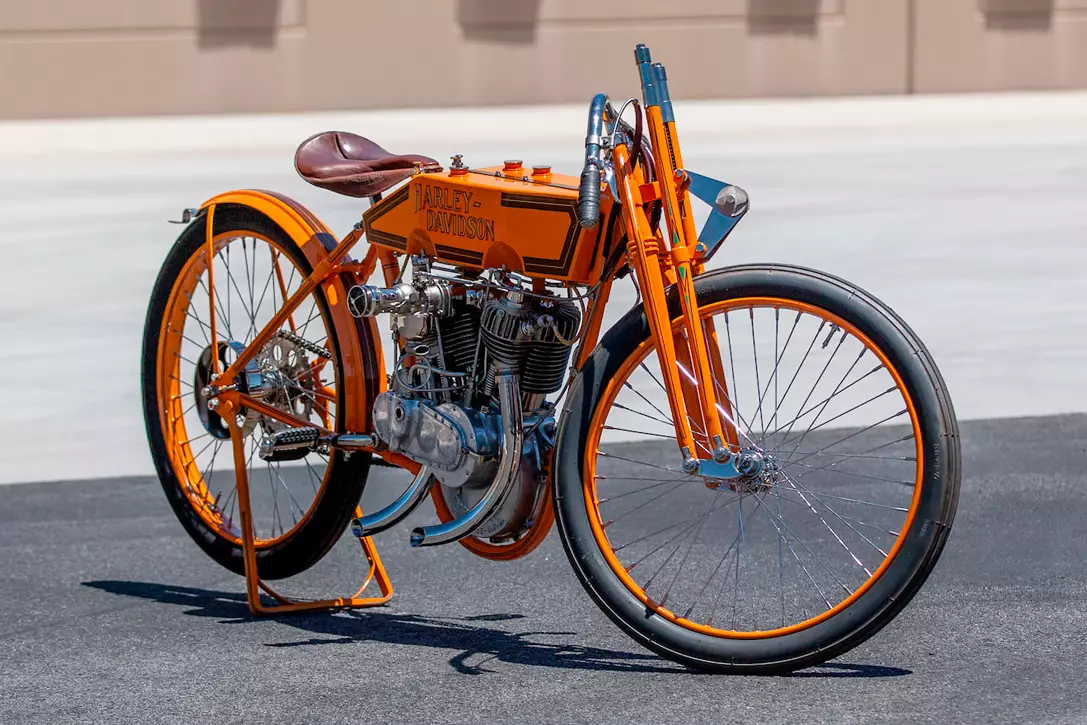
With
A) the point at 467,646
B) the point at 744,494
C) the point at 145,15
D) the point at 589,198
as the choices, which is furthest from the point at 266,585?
the point at 145,15

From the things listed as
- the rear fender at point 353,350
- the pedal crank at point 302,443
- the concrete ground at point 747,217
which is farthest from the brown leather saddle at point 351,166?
the concrete ground at point 747,217

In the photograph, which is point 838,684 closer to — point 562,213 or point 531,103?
point 562,213

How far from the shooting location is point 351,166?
182 inches

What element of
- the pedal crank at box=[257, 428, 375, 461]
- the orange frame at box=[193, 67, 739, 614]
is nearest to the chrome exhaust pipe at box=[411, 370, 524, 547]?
the orange frame at box=[193, 67, 739, 614]

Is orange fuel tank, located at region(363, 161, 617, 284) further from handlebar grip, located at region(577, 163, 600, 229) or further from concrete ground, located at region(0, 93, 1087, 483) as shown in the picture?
concrete ground, located at region(0, 93, 1087, 483)

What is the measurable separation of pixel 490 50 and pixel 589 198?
1683 centimetres

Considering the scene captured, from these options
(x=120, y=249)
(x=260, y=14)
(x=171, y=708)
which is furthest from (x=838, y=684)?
(x=260, y=14)

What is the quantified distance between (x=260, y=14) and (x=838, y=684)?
16.9 m

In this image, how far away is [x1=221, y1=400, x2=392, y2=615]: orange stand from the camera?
4715 millimetres

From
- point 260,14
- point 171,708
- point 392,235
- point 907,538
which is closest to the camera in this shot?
point 907,538

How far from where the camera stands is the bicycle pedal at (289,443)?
464 cm

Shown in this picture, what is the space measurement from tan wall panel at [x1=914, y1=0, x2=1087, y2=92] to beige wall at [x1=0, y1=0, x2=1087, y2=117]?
0.06ft

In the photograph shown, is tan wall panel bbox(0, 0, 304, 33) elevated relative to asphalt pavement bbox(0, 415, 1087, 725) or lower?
elevated

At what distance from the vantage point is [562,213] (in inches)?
159
